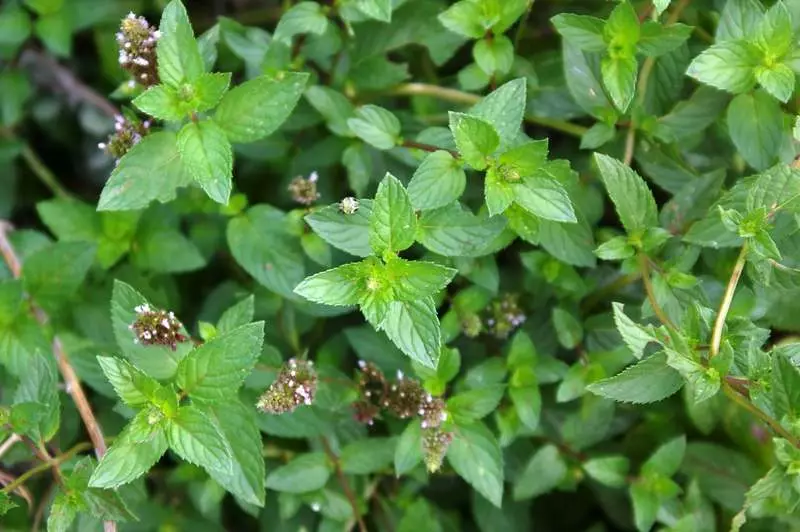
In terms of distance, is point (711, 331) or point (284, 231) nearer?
point (711, 331)

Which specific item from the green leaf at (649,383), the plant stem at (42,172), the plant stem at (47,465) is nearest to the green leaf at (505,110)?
the green leaf at (649,383)

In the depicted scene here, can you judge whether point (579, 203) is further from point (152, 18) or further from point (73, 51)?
point (73, 51)

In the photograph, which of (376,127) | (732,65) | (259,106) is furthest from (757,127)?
(259,106)

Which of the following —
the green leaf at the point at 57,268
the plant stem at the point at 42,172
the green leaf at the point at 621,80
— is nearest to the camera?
the green leaf at the point at 621,80

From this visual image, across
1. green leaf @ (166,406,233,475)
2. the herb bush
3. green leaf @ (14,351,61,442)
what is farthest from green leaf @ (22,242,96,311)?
green leaf @ (166,406,233,475)

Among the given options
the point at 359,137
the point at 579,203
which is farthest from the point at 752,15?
the point at 359,137

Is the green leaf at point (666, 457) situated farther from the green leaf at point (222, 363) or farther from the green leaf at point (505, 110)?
the green leaf at point (222, 363)

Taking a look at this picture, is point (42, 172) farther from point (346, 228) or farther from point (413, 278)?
point (413, 278)
